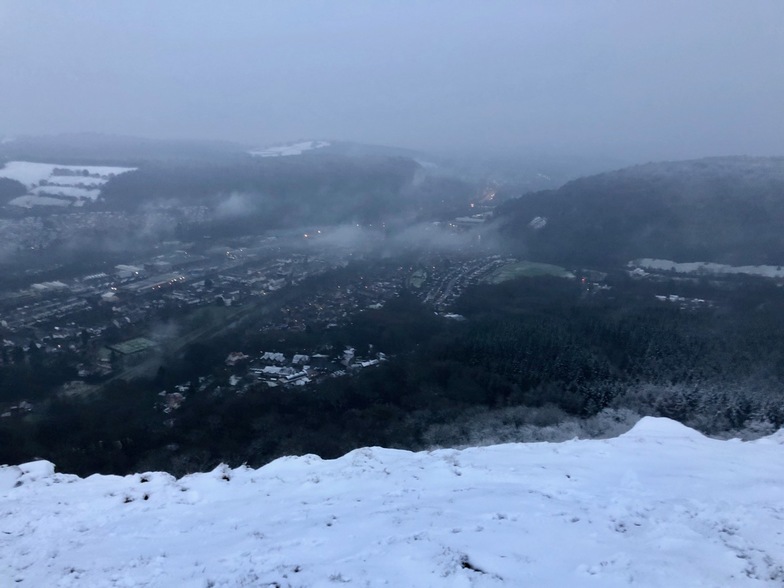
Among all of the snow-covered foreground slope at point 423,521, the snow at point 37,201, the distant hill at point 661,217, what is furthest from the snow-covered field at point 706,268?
the snow at point 37,201

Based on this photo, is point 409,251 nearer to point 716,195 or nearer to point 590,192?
point 590,192

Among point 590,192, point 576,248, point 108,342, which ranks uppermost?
point 590,192

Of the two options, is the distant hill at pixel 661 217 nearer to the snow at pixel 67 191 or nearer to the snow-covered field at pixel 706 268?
the snow-covered field at pixel 706 268

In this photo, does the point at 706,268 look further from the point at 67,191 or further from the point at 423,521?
the point at 67,191

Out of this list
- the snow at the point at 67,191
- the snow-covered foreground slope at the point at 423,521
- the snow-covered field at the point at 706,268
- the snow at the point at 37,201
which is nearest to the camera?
the snow-covered foreground slope at the point at 423,521

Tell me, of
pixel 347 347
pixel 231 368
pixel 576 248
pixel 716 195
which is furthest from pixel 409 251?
pixel 716 195

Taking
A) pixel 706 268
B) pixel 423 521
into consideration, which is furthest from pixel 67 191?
pixel 423 521
